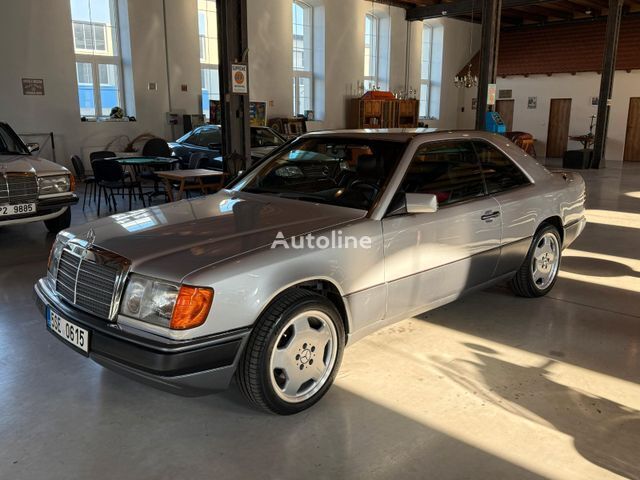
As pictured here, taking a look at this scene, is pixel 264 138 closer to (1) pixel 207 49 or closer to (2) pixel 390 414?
(1) pixel 207 49

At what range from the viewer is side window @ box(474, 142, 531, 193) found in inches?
140

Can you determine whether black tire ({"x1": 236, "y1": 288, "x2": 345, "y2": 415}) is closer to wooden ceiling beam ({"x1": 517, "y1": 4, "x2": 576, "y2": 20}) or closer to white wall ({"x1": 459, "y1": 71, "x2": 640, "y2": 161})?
wooden ceiling beam ({"x1": 517, "y1": 4, "x2": 576, "y2": 20})

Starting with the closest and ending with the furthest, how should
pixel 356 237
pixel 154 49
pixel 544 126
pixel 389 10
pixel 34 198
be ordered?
pixel 356 237, pixel 34 198, pixel 154 49, pixel 389 10, pixel 544 126

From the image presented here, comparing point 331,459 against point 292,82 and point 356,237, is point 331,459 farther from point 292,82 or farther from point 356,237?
point 292,82

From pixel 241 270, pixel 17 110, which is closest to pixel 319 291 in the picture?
pixel 241 270

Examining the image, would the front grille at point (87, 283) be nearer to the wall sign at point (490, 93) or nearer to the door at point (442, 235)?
the door at point (442, 235)

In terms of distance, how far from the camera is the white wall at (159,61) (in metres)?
11.3

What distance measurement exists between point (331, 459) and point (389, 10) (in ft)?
60.1

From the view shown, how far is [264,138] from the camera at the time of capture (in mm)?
11117

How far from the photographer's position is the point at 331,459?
2199 millimetres

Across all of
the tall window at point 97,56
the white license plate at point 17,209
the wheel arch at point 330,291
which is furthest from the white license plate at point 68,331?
the tall window at point 97,56

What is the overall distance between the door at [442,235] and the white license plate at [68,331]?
1.47m

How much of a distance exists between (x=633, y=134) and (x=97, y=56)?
55.8 feet

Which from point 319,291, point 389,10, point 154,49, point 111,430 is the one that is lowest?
point 111,430
